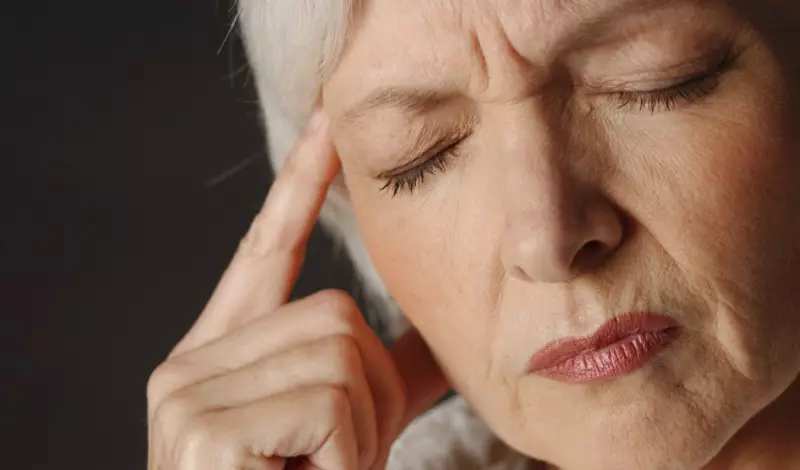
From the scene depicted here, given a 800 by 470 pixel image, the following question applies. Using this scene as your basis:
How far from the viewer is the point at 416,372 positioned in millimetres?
1419

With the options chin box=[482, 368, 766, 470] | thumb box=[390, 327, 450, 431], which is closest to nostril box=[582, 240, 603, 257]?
chin box=[482, 368, 766, 470]

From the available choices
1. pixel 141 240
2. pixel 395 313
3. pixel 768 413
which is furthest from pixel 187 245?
pixel 768 413

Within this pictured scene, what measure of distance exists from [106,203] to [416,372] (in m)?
0.67

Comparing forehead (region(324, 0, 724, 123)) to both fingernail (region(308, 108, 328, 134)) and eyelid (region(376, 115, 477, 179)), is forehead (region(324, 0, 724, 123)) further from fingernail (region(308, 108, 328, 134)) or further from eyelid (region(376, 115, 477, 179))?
fingernail (region(308, 108, 328, 134))

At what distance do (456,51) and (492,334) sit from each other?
297 millimetres

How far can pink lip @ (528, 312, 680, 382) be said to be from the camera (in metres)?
1.03

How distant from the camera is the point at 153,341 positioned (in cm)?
186

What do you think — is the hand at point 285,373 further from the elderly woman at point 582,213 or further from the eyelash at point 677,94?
the eyelash at point 677,94

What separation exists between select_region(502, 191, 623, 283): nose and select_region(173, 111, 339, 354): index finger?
1.33 ft

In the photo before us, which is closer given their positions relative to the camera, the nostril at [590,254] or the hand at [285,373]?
the nostril at [590,254]

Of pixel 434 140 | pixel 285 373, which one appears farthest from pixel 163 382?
pixel 434 140

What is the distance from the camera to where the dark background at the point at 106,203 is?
5.62 ft

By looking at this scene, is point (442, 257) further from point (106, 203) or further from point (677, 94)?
point (106, 203)

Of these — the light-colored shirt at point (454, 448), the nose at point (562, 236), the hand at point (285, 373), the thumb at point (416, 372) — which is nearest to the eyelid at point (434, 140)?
the nose at point (562, 236)
